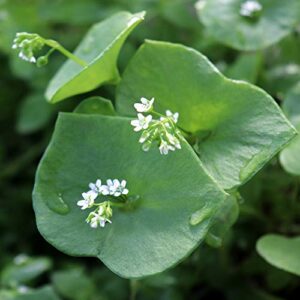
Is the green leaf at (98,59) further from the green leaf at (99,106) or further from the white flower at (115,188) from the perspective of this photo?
the white flower at (115,188)

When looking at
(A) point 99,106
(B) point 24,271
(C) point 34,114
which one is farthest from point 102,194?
(C) point 34,114

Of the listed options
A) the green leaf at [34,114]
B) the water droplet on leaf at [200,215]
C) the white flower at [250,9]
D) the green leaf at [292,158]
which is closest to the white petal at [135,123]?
the water droplet on leaf at [200,215]

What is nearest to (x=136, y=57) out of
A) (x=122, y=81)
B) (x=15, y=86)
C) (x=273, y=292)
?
(x=122, y=81)

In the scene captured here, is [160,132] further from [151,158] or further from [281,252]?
[281,252]

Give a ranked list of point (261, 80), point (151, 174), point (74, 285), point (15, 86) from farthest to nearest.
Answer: point (15, 86) < point (261, 80) < point (74, 285) < point (151, 174)

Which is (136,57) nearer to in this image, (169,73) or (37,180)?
(169,73)

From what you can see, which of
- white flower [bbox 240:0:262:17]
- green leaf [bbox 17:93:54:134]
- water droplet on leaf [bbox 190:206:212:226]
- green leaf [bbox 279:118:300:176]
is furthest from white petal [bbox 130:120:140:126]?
green leaf [bbox 17:93:54:134]
